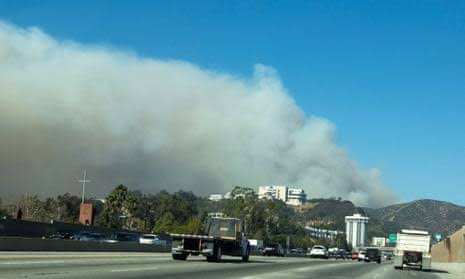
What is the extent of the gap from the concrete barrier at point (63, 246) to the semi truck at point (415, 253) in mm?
23167

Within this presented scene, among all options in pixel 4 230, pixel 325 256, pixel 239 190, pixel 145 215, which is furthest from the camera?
pixel 145 215

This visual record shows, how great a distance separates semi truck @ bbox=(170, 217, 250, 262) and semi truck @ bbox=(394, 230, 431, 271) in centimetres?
1519

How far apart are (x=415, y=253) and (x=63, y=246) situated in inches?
1096

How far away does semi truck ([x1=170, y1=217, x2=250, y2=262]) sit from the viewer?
40.2 metres

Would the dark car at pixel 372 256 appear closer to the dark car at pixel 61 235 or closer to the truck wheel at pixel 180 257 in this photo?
the dark car at pixel 61 235

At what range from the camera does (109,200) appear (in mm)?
130375

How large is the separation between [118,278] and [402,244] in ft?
128

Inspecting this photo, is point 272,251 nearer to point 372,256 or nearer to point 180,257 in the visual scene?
point 372,256

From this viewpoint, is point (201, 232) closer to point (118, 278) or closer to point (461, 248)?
point (118, 278)

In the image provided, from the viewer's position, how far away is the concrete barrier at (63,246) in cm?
4159

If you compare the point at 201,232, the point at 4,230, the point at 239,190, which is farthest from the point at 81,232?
the point at 239,190

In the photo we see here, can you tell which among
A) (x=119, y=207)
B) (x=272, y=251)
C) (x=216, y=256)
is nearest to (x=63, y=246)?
(x=216, y=256)

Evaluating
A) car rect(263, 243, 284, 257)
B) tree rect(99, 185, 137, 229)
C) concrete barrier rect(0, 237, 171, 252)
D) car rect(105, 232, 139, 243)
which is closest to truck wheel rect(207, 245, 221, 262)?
concrete barrier rect(0, 237, 171, 252)

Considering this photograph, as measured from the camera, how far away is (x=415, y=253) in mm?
55000
